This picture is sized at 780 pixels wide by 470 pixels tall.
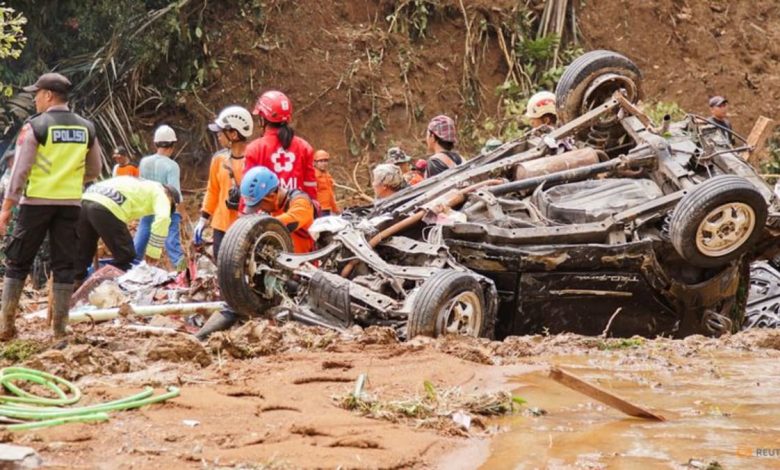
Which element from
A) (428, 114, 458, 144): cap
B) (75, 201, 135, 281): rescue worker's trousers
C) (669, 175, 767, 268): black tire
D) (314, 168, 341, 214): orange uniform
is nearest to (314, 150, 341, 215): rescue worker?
(314, 168, 341, 214): orange uniform

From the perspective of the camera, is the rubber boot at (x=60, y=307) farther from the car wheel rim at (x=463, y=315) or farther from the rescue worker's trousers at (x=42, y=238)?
the car wheel rim at (x=463, y=315)

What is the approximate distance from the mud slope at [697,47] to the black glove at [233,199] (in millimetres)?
10870

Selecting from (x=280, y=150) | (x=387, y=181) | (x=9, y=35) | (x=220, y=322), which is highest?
(x=9, y=35)

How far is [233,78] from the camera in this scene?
1861 centimetres

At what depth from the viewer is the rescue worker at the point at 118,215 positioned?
1080 cm

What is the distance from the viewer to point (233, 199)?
10109 millimetres

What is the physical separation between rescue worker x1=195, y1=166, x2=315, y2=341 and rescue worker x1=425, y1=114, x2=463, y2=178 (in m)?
1.46

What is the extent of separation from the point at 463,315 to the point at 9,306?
3064 mm

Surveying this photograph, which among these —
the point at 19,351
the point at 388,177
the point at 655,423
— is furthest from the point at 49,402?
the point at 388,177

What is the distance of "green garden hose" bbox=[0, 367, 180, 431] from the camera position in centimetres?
527

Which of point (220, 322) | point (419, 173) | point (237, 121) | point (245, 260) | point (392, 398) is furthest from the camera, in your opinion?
point (419, 173)

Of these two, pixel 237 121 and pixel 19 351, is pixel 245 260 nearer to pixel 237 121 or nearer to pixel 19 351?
A: pixel 19 351

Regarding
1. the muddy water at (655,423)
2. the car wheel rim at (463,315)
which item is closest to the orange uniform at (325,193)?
the car wheel rim at (463,315)

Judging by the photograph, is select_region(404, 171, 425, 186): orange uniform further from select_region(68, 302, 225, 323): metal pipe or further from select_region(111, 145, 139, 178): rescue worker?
select_region(111, 145, 139, 178): rescue worker
